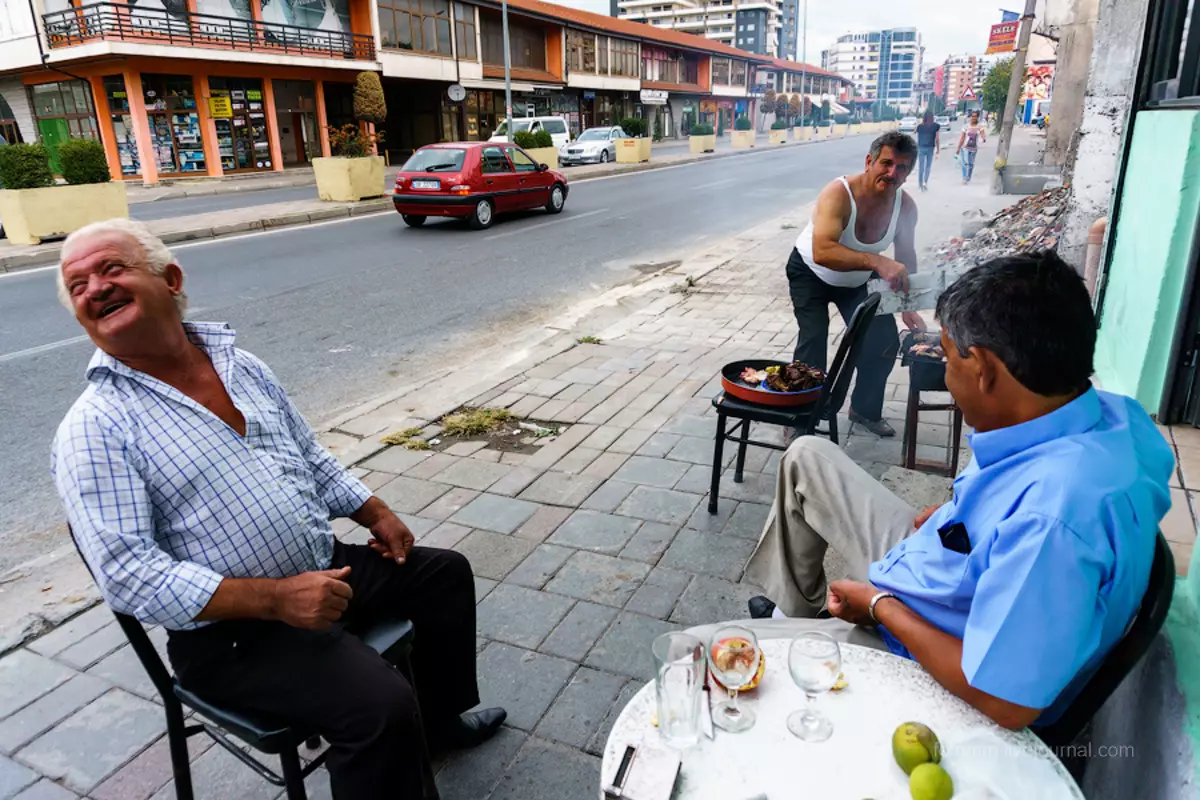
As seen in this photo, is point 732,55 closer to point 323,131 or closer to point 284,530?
point 323,131

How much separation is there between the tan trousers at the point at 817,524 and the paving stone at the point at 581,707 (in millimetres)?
617

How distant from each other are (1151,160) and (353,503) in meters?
4.41

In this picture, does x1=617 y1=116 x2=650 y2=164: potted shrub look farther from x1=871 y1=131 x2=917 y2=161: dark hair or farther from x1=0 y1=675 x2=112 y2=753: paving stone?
x1=0 y1=675 x2=112 y2=753: paving stone

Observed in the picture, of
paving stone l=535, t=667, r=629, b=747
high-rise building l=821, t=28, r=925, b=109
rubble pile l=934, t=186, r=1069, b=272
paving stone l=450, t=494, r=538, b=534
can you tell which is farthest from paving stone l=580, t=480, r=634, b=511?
high-rise building l=821, t=28, r=925, b=109

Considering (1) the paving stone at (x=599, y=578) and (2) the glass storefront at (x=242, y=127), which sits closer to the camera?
(1) the paving stone at (x=599, y=578)

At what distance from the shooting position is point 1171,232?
3678 mm

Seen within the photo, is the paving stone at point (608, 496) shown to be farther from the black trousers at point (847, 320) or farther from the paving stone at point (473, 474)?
the black trousers at point (847, 320)

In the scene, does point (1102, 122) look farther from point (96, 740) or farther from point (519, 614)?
point (96, 740)

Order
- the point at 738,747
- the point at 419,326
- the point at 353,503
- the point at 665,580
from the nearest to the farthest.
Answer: the point at 738,747 → the point at 353,503 → the point at 665,580 → the point at 419,326

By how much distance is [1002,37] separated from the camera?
2594 centimetres

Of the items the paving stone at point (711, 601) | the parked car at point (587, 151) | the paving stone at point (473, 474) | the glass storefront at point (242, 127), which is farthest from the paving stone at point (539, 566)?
the glass storefront at point (242, 127)

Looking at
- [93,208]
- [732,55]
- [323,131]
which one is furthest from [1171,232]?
[732,55]

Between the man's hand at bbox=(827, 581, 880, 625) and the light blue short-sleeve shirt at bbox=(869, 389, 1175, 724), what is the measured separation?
24cm

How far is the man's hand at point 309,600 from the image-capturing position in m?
1.88
